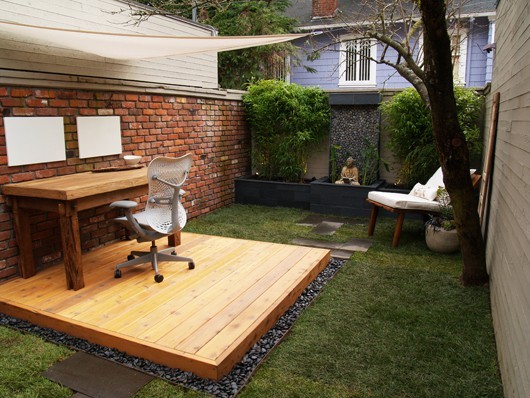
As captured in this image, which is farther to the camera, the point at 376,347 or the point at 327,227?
the point at 327,227

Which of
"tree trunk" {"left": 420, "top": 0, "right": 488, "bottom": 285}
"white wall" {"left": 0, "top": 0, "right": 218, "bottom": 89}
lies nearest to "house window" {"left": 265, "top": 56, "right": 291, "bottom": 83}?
"white wall" {"left": 0, "top": 0, "right": 218, "bottom": 89}

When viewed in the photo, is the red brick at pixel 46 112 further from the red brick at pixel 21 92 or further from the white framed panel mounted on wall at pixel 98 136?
the white framed panel mounted on wall at pixel 98 136

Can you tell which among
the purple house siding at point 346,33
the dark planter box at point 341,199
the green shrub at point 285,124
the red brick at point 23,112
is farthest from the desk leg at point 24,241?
the purple house siding at point 346,33

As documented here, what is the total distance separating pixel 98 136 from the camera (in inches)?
185

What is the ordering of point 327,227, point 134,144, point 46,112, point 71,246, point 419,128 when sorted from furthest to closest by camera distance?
point 419,128 → point 327,227 → point 134,144 → point 46,112 → point 71,246

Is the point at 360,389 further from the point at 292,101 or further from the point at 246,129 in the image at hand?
the point at 246,129

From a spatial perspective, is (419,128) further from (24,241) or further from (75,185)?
(24,241)

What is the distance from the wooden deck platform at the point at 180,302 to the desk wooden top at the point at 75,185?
2.52 feet

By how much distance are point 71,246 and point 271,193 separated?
13.8 ft

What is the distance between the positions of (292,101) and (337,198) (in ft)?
5.49

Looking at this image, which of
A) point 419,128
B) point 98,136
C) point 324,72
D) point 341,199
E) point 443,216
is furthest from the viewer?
point 324,72

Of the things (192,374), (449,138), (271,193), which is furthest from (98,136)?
(449,138)

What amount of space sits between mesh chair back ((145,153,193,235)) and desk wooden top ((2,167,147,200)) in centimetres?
39

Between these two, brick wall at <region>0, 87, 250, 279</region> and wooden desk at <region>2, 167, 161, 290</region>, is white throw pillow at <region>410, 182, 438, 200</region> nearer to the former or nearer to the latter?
brick wall at <region>0, 87, 250, 279</region>
